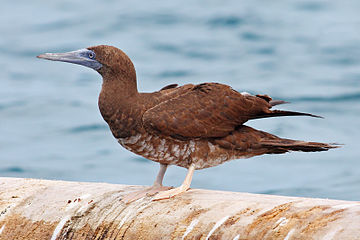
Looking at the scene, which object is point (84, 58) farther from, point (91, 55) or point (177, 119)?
point (177, 119)

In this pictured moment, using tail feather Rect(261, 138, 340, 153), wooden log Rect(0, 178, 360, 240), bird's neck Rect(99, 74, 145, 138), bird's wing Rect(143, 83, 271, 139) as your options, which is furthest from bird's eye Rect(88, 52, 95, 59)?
tail feather Rect(261, 138, 340, 153)

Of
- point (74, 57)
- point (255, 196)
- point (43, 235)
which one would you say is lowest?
point (43, 235)

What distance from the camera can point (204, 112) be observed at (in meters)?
4.93

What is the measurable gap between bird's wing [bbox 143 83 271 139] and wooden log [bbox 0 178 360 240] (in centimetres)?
42

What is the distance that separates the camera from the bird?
476 centimetres

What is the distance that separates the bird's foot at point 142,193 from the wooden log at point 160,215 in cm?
4

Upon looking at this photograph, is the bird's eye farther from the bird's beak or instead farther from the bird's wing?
the bird's wing

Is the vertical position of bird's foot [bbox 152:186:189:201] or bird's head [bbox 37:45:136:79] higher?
bird's head [bbox 37:45:136:79]

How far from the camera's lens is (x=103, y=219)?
4.45 metres

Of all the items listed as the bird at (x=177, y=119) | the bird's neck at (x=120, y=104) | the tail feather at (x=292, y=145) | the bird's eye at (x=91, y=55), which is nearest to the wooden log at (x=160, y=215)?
the bird at (x=177, y=119)

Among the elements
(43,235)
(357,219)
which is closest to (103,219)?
(43,235)

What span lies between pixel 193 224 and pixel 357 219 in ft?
2.97

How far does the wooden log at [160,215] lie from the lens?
3.76m

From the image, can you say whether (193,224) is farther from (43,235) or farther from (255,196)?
(43,235)
